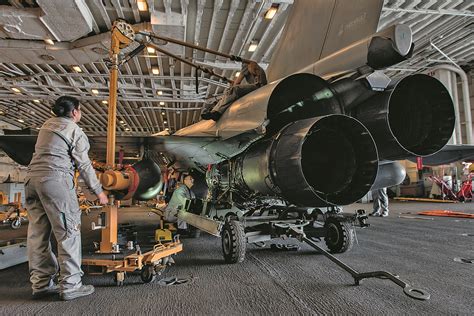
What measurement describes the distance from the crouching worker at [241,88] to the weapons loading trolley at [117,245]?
1188 millimetres

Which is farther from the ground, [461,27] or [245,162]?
[461,27]

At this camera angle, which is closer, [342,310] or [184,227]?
[342,310]

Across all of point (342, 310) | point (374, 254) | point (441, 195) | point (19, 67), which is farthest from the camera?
point (441, 195)

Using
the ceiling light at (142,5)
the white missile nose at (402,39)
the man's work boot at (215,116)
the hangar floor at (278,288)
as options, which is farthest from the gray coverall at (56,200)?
the ceiling light at (142,5)

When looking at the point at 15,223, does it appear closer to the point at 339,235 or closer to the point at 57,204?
the point at 57,204

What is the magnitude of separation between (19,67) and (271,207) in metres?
9.69

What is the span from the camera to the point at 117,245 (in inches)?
122

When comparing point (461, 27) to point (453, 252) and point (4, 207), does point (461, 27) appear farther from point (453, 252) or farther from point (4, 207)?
point (4, 207)

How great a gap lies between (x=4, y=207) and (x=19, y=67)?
445 cm

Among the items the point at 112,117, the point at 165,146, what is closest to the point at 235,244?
the point at 165,146

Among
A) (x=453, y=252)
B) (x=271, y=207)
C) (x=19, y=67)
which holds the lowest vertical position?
(x=453, y=252)

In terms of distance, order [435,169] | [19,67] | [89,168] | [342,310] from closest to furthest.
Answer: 1. [342,310]
2. [89,168]
3. [19,67]
4. [435,169]

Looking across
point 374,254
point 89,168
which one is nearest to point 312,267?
point 374,254

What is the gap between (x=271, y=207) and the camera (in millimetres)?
5180
